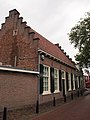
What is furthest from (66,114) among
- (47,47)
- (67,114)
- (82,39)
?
(82,39)

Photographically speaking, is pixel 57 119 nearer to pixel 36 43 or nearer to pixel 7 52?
pixel 36 43

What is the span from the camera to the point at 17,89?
11.1 meters

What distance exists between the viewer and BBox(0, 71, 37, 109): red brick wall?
1005 cm

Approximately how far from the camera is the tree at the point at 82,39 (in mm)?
23719

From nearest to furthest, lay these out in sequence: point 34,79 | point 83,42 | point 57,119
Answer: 1. point 57,119
2. point 34,79
3. point 83,42

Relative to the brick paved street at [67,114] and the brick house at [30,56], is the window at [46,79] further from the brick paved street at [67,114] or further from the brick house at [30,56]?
the brick paved street at [67,114]

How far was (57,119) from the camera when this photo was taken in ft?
31.2

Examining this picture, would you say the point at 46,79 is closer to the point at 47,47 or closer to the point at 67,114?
the point at 47,47

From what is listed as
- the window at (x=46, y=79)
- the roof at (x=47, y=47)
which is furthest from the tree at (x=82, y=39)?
the window at (x=46, y=79)

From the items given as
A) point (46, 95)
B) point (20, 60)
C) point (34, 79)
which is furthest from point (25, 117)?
point (20, 60)

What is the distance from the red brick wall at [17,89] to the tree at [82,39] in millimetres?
12599

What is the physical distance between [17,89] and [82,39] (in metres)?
15.7

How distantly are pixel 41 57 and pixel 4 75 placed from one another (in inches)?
193

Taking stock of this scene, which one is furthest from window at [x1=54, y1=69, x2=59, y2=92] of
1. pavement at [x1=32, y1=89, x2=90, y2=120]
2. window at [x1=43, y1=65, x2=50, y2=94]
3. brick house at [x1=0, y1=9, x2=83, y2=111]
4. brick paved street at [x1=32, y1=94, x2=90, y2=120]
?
brick paved street at [x1=32, y1=94, x2=90, y2=120]
